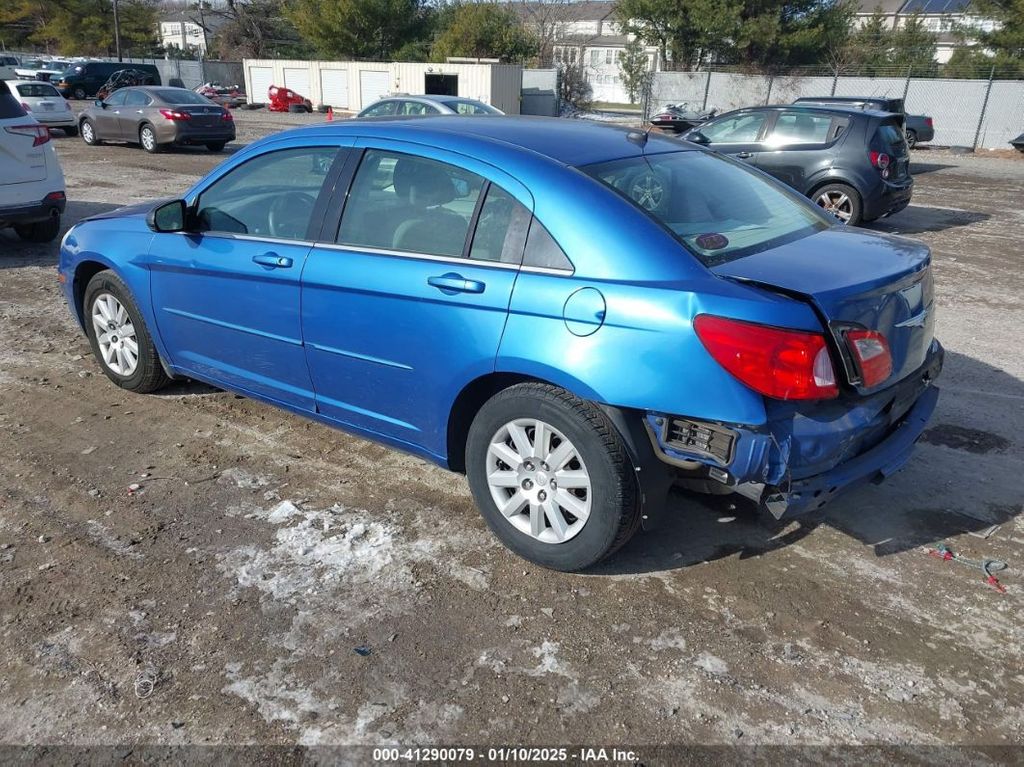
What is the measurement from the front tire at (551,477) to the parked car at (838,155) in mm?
8617

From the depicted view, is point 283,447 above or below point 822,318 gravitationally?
below

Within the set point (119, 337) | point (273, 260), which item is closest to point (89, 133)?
point (119, 337)

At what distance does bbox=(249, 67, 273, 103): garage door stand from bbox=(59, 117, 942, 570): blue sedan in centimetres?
4951

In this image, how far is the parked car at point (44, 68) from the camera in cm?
3731

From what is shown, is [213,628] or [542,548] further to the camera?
[542,548]

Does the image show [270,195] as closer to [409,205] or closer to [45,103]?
[409,205]

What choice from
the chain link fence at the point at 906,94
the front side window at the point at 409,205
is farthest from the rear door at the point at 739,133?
the chain link fence at the point at 906,94

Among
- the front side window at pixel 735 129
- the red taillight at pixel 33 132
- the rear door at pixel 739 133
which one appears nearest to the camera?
the red taillight at pixel 33 132

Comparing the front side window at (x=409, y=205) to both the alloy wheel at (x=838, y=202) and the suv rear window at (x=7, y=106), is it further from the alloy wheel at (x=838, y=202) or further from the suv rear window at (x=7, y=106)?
the alloy wheel at (x=838, y=202)

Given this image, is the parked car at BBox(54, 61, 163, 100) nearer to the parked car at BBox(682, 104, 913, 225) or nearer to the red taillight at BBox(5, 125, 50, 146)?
the red taillight at BBox(5, 125, 50, 146)

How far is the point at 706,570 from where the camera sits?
11.0 feet

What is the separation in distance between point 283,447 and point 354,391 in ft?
2.93

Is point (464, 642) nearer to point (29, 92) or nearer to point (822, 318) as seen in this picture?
point (822, 318)

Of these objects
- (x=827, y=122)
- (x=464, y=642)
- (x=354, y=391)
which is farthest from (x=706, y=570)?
(x=827, y=122)
